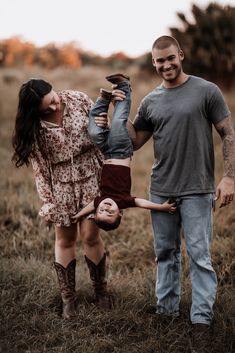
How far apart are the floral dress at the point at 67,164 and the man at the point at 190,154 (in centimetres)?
52

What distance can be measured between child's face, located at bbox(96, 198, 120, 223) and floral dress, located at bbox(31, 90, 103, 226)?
35 centimetres

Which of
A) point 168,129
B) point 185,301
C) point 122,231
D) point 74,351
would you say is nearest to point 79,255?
point 122,231

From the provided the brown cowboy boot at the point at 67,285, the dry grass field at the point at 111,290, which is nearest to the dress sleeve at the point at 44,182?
the brown cowboy boot at the point at 67,285

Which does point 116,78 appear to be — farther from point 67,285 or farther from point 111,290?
point 111,290

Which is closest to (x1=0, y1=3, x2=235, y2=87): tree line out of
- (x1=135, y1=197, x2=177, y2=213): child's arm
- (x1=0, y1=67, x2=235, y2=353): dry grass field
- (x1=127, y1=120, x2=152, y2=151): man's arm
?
(x1=0, y1=67, x2=235, y2=353): dry grass field

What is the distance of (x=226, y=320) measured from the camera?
12.5ft

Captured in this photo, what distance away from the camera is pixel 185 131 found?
11.4ft

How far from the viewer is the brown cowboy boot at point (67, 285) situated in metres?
4.09

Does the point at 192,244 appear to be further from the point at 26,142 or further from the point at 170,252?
the point at 26,142

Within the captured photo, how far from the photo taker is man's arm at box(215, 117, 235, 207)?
11.3ft

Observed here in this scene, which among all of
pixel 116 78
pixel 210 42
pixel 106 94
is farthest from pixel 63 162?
pixel 210 42

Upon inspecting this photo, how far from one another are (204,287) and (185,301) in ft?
1.89

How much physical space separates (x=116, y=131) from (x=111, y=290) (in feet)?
5.03

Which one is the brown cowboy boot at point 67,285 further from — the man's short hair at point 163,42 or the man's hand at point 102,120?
the man's short hair at point 163,42
